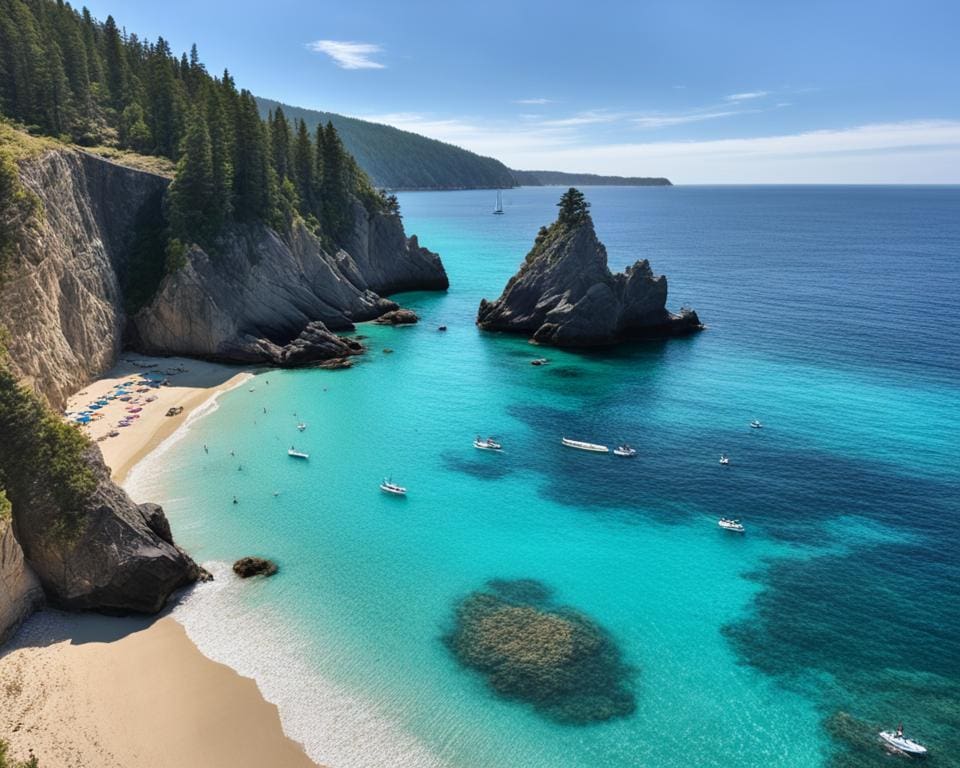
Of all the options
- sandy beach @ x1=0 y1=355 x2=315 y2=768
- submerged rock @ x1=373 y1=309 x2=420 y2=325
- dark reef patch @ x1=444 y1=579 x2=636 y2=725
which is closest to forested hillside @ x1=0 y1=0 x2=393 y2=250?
submerged rock @ x1=373 y1=309 x2=420 y2=325

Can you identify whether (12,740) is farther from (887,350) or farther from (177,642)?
(887,350)

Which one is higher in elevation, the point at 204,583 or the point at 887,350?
the point at 887,350

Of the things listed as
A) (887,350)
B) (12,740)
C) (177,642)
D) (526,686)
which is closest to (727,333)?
(887,350)

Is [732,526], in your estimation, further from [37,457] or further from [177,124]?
[177,124]

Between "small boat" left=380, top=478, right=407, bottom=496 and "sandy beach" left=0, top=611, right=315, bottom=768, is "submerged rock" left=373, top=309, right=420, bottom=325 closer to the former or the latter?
"small boat" left=380, top=478, right=407, bottom=496

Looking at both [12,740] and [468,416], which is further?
[468,416]

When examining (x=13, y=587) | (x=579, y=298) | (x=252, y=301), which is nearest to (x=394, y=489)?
(x=13, y=587)
